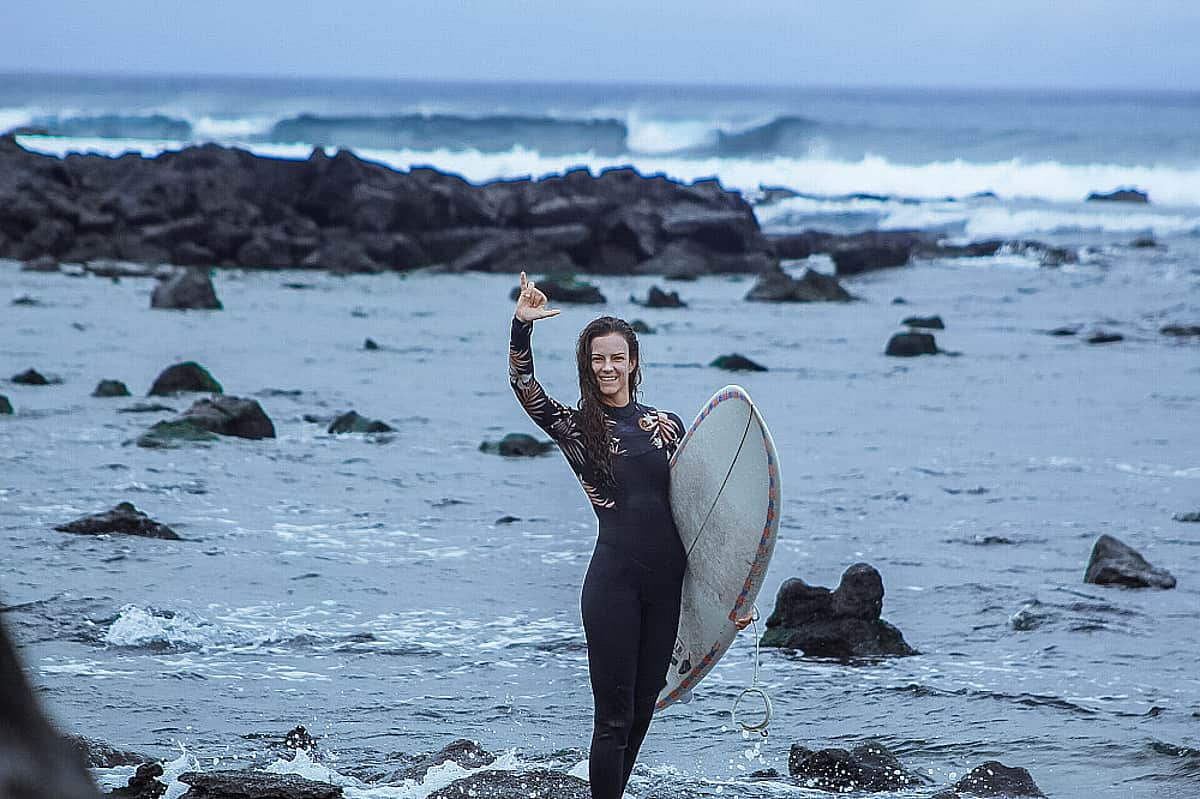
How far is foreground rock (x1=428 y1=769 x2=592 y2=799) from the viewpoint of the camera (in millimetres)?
5422

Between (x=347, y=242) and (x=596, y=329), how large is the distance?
24092 mm

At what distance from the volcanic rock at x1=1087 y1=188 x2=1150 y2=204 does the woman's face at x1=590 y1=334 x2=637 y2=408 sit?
46.6 metres

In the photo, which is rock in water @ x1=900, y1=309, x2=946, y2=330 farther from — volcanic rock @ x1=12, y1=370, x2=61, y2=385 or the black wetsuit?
the black wetsuit

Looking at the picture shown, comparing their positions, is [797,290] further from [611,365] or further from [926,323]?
[611,365]

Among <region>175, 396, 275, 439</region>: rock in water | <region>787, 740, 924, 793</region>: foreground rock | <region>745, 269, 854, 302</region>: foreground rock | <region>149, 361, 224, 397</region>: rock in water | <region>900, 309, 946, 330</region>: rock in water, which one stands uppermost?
<region>745, 269, 854, 302</region>: foreground rock

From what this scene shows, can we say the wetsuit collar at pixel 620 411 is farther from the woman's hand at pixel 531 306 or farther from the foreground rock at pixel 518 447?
the foreground rock at pixel 518 447

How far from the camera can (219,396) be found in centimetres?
1300

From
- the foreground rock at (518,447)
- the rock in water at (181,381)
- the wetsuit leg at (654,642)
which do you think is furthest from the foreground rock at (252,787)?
the rock in water at (181,381)

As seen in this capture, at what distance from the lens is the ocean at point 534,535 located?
21.4 ft

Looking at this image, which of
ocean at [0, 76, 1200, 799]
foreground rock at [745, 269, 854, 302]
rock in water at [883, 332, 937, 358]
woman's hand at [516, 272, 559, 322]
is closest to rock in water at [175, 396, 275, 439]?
ocean at [0, 76, 1200, 799]

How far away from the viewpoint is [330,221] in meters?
30.9

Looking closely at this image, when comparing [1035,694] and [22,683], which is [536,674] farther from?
[22,683]

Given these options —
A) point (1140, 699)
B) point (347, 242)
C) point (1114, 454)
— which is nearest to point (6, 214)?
point (347, 242)

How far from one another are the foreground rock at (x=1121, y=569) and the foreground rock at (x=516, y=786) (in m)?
4.42
